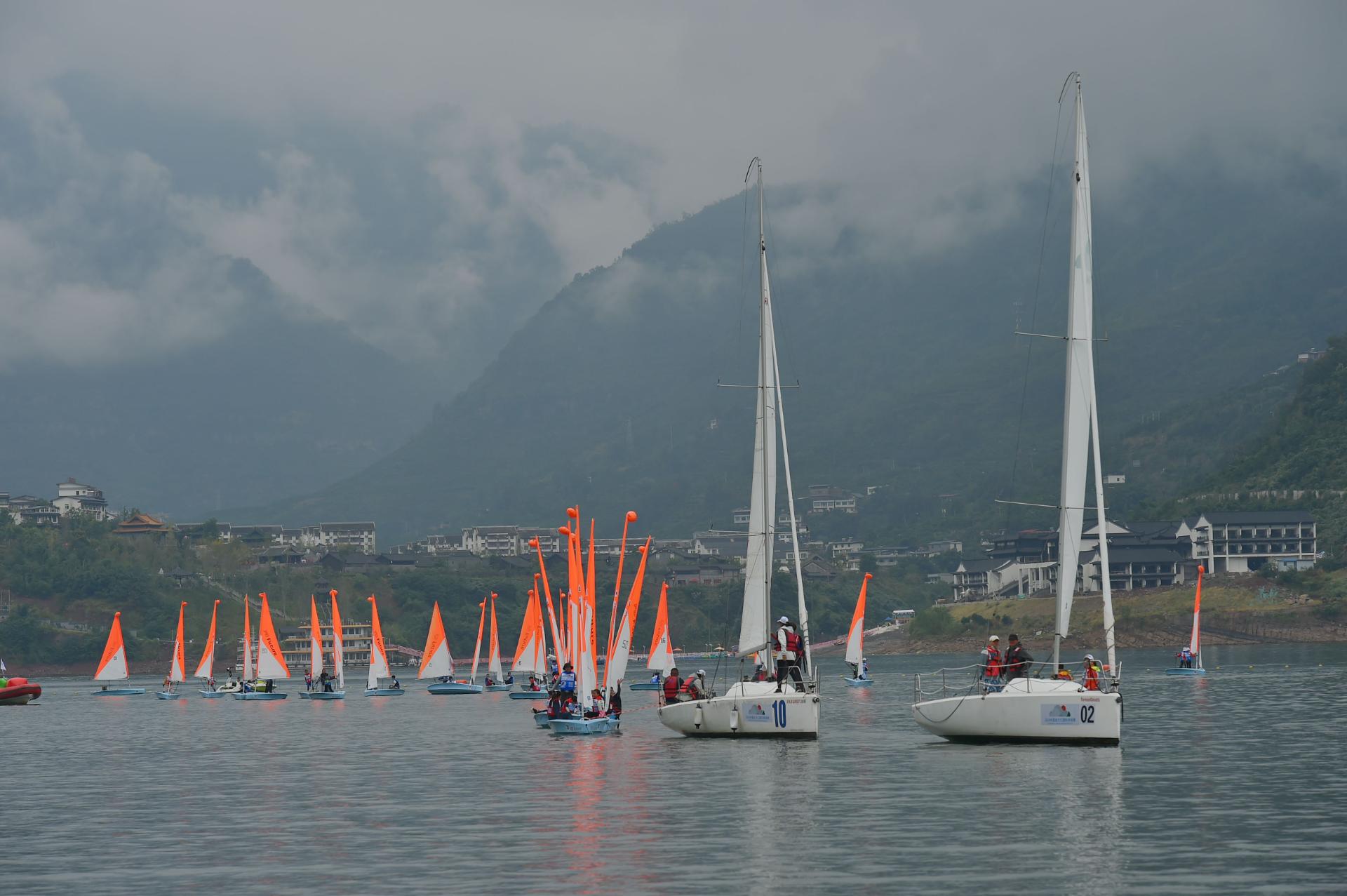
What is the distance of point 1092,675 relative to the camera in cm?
5628

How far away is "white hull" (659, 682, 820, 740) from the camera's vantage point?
6322cm

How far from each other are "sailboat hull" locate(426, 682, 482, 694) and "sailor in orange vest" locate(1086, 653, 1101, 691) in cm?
9085

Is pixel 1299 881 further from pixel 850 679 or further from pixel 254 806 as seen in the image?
pixel 850 679

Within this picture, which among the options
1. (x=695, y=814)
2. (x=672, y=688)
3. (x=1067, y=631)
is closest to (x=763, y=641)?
(x=672, y=688)

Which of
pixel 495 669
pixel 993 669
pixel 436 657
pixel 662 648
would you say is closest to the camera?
pixel 993 669

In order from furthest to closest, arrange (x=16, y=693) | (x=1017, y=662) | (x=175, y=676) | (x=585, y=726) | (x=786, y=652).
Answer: (x=175, y=676) → (x=16, y=693) → (x=585, y=726) → (x=786, y=652) → (x=1017, y=662)

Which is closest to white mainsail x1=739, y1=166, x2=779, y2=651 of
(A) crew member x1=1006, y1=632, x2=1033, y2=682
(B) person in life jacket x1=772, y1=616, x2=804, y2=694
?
(B) person in life jacket x1=772, y1=616, x2=804, y2=694

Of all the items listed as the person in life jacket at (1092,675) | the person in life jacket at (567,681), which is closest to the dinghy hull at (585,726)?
the person in life jacket at (567,681)

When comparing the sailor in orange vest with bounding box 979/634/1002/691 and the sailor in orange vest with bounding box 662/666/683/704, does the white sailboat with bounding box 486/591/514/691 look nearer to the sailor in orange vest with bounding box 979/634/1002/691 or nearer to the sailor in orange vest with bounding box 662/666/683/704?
the sailor in orange vest with bounding box 662/666/683/704

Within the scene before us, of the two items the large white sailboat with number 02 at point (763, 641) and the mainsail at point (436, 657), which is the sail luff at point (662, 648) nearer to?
the mainsail at point (436, 657)

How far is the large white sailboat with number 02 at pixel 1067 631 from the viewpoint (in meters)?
56.1

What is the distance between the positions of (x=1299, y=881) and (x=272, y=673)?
131016 mm

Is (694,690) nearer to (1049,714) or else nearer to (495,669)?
(1049,714)

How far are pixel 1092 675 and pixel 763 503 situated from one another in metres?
15.8
